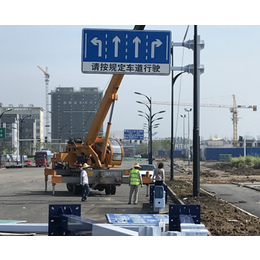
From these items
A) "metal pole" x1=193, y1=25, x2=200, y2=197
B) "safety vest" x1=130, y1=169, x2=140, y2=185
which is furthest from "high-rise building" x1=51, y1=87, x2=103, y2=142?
"safety vest" x1=130, y1=169, x2=140, y2=185

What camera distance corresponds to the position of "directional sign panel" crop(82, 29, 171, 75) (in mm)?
15289

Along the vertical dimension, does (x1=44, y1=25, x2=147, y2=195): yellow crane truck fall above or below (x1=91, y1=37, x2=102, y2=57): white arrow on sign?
below

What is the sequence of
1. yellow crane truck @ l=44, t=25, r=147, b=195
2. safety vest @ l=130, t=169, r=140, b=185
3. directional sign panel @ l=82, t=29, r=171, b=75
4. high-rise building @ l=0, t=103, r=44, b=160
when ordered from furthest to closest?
high-rise building @ l=0, t=103, r=44, b=160, yellow crane truck @ l=44, t=25, r=147, b=195, safety vest @ l=130, t=169, r=140, b=185, directional sign panel @ l=82, t=29, r=171, b=75

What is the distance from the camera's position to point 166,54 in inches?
609

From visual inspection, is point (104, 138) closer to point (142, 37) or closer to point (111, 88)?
point (111, 88)

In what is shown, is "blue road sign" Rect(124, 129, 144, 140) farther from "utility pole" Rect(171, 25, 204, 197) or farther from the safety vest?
the safety vest

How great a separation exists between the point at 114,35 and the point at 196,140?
22.2ft

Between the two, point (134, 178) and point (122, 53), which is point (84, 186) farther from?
point (122, 53)

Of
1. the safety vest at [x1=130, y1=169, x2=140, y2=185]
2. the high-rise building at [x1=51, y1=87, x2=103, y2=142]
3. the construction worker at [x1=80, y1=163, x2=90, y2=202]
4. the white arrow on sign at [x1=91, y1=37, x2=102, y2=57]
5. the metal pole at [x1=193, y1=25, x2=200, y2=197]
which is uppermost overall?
the high-rise building at [x1=51, y1=87, x2=103, y2=142]

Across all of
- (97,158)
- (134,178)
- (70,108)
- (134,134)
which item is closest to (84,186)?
(134,178)

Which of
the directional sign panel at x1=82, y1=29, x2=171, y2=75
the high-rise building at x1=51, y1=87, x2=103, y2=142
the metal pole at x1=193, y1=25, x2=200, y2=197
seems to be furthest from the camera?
the high-rise building at x1=51, y1=87, x2=103, y2=142

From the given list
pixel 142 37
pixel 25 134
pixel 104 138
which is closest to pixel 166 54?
pixel 142 37

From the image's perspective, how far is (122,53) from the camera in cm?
1534

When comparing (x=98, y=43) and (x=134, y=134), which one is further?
(x=134, y=134)
